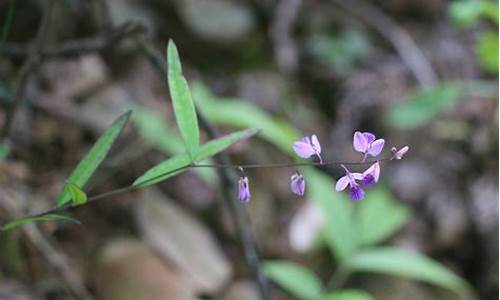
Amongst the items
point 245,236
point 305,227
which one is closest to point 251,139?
point 305,227

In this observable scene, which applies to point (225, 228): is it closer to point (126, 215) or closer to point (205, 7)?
point (126, 215)

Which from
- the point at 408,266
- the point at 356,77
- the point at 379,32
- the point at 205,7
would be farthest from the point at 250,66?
the point at 408,266

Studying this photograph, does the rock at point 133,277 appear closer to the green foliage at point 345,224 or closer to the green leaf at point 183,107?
the green foliage at point 345,224

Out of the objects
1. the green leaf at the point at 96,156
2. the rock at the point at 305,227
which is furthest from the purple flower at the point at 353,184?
the rock at the point at 305,227

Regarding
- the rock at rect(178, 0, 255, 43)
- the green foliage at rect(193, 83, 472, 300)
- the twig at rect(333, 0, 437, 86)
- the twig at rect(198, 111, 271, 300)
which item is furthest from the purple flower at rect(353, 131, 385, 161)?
the twig at rect(333, 0, 437, 86)

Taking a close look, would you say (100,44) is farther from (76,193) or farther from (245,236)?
(76,193)

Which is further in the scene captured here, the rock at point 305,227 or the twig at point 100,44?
the rock at point 305,227
